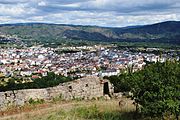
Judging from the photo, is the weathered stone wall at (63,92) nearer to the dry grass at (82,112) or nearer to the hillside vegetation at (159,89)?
the dry grass at (82,112)

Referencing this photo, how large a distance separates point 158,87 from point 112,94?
7.08 metres

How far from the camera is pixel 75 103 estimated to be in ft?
53.9

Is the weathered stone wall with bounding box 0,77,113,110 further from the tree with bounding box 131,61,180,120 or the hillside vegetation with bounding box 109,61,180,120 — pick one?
the tree with bounding box 131,61,180,120

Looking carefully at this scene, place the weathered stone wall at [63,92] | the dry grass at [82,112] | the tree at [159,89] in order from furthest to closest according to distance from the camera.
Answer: the weathered stone wall at [63,92] → the dry grass at [82,112] → the tree at [159,89]

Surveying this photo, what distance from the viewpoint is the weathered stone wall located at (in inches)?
627

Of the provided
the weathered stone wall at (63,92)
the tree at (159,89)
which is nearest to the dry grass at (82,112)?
the weathered stone wall at (63,92)

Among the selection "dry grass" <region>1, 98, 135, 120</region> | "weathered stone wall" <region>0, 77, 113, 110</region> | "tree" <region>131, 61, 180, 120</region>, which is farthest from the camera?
"weathered stone wall" <region>0, 77, 113, 110</region>

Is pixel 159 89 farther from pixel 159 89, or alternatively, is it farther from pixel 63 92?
pixel 63 92

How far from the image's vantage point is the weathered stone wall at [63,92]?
627 inches

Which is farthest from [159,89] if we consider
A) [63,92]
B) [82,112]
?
[63,92]

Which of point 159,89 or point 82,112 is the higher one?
point 159,89

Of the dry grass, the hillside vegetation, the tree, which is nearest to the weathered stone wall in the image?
the dry grass

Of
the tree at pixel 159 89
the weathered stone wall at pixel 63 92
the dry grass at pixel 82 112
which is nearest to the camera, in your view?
the tree at pixel 159 89

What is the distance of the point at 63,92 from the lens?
57.4 feet
